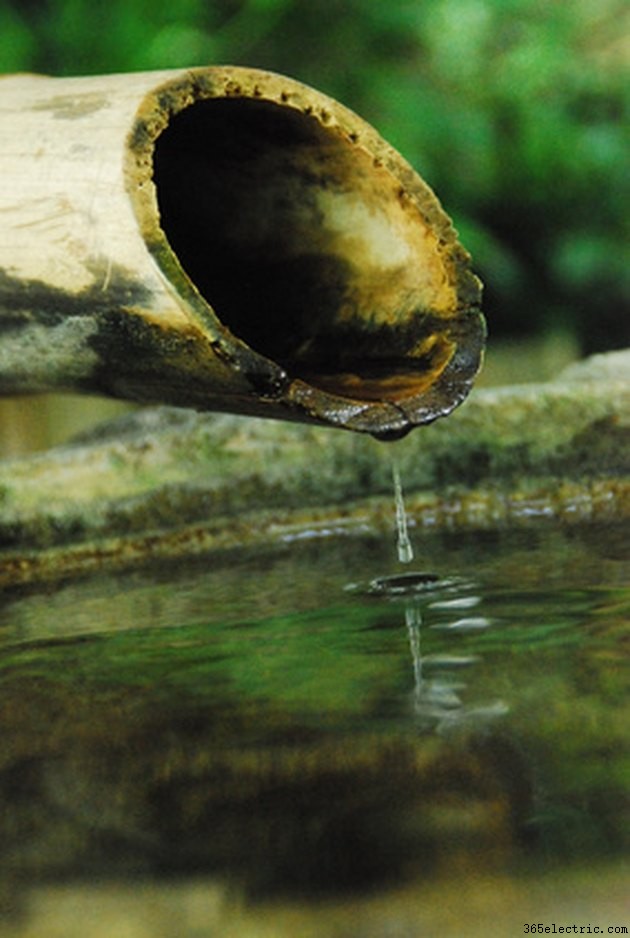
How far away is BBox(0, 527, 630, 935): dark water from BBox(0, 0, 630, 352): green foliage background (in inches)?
140

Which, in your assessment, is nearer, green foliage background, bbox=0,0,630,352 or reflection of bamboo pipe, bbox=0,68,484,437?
reflection of bamboo pipe, bbox=0,68,484,437

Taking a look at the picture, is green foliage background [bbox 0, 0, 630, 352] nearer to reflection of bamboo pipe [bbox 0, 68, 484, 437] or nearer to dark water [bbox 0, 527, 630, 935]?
reflection of bamboo pipe [bbox 0, 68, 484, 437]

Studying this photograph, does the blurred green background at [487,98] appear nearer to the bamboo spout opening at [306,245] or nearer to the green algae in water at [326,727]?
the bamboo spout opening at [306,245]

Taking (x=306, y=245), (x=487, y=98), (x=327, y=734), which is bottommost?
(x=327, y=734)

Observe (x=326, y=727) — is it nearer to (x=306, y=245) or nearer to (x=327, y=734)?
(x=327, y=734)

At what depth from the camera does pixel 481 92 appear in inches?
254

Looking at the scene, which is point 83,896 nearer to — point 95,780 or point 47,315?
point 95,780

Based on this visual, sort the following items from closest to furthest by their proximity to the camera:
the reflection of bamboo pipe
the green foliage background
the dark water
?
the dark water → the reflection of bamboo pipe → the green foliage background

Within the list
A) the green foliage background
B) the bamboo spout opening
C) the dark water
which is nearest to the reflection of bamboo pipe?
the bamboo spout opening

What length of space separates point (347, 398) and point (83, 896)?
4.00 feet

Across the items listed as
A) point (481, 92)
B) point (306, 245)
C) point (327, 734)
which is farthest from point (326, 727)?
point (481, 92)

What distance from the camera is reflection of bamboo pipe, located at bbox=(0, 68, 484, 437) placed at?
6.52ft

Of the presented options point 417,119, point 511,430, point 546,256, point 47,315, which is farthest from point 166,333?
point 546,256

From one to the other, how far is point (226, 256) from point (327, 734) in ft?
4.80
